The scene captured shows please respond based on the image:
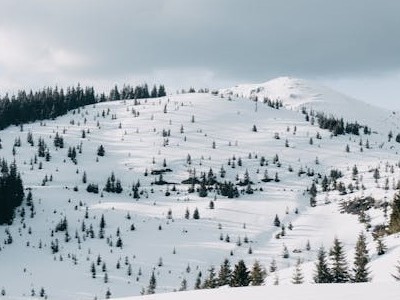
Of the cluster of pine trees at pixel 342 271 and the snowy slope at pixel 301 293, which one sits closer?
the snowy slope at pixel 301 293

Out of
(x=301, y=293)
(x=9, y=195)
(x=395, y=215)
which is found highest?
(x=301, y=293)

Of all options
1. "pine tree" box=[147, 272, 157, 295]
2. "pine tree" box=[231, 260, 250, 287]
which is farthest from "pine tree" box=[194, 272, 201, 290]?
"pine tree" box=[231, 260, 250, 287]

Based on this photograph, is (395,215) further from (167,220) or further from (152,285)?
(167,220)

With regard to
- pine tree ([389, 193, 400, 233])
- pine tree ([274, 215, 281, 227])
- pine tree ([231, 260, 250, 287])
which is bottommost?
pine tree ([274, 215, 281, 227])

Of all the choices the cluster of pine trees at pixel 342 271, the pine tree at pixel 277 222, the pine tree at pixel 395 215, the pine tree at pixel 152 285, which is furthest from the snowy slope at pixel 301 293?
the pine tree at pixel 277 222

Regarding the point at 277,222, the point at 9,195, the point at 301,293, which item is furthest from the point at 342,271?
the point at 9,195

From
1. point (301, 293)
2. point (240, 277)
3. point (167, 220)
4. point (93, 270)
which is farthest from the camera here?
point (167, 220)

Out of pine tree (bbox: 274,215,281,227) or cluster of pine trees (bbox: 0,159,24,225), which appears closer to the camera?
cluster of pine trees (bbox: 0,159,24,225)

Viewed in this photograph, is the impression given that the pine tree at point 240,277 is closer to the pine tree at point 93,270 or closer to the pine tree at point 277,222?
the pine tree at point 93,270

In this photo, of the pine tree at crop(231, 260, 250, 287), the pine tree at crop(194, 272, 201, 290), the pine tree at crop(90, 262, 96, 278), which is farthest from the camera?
the pine tree at crop(90, 262, 96, 278)

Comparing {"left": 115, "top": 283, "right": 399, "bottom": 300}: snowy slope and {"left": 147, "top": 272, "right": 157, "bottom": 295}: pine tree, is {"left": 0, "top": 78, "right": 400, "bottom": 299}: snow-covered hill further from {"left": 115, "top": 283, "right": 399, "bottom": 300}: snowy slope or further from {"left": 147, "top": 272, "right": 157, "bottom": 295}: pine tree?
{"left": 115, "top": 283, "right": 399, "bottom": 300}: snowy slope

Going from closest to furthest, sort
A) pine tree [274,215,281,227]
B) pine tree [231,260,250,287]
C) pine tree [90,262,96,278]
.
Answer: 1. pine tree [231,260,250,287]
2. pine tree [90,262,96,278]
3. pine tree [274,215,281,227]

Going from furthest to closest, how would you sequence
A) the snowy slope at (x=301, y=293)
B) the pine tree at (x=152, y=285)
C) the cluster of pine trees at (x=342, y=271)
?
the pine tree at (x=152, y=285) → the cluster of pine trees at (x=342, y=271) → the snowy slope at (x=301, y=293)

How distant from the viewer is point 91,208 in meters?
144
